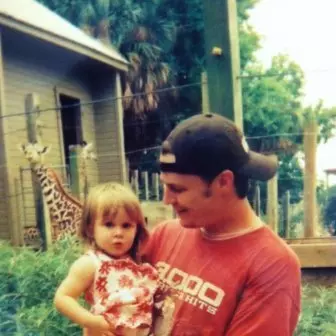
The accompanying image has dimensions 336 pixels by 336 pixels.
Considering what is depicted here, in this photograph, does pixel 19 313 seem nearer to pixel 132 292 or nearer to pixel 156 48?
pixel 132 292

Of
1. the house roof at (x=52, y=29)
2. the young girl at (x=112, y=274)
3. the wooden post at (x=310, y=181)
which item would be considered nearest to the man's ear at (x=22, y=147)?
the house roof at (x=52, y=29)

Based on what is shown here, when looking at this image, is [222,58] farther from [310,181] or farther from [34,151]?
[34,151]

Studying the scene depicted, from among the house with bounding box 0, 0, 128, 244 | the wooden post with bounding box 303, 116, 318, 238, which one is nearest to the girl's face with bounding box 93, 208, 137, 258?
the wooden post with bounding box 303, 116, 318, 238

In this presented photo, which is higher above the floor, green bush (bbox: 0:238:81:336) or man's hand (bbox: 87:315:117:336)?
man's hand (bbox: 87:315:117:336)

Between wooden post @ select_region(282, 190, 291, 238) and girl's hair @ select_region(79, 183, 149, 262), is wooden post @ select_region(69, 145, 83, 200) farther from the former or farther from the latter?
girl's hair @ select_region(79, 183, 149, 262)

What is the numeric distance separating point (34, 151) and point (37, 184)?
252 millimetres

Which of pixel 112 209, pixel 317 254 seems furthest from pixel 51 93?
pixel 112 209

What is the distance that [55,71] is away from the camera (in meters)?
6.89

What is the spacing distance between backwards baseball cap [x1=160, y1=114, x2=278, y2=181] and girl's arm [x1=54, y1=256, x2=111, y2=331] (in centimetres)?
45

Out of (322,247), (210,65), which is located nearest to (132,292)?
(210,65)

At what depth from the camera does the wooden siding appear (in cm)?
526

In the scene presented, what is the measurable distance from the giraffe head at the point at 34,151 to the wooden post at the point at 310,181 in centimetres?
210

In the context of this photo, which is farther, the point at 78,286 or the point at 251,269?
the point at 78,286

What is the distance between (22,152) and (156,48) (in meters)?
2.71
